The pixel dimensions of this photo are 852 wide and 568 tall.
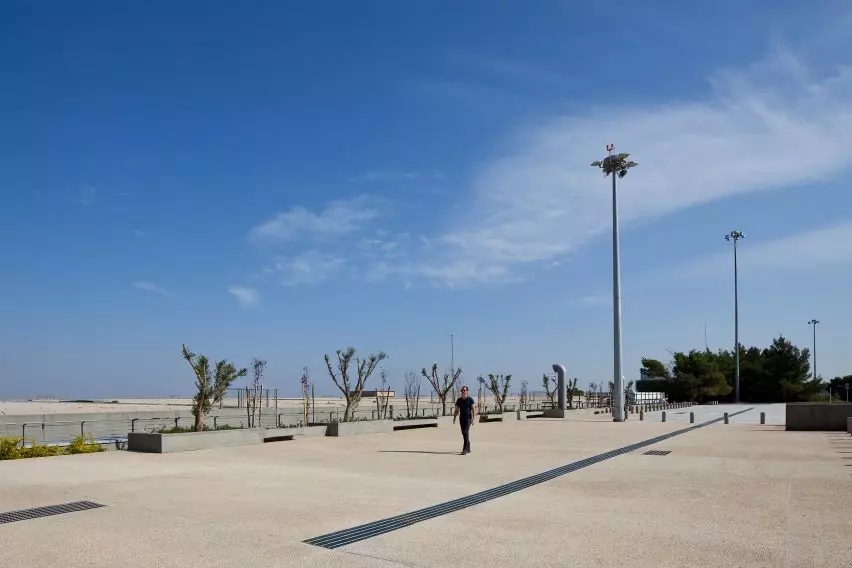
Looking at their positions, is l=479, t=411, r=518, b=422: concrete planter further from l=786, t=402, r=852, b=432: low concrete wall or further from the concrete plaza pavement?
the concrete plaza pavement

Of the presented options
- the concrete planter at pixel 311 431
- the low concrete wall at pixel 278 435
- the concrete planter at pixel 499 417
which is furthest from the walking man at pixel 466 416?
the concrete planter at pixel 499 417

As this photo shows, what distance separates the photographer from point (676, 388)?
67500mm

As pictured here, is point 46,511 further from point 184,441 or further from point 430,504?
point 184,441

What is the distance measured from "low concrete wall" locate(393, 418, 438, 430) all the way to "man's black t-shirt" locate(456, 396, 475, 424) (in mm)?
7333

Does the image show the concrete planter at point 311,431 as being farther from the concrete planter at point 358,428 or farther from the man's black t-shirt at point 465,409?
the man's black t-shirt at point 465,409

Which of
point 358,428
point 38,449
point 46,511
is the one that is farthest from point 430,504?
point 358,428

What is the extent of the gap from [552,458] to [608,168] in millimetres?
19457

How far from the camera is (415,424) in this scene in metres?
23.7

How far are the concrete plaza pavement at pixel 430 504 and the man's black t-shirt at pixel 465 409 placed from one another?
33.4 inches

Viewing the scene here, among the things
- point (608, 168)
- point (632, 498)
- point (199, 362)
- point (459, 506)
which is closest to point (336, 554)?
point (459, 506)

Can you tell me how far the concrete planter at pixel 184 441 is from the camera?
1496cm

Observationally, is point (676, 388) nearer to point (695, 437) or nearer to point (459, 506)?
point (695, 437)

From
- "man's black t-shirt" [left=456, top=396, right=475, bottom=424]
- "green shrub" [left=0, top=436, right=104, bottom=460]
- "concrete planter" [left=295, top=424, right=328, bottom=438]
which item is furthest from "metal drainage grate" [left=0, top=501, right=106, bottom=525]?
"concrete planter" [left=295, top=424, right=328, bottom=438]

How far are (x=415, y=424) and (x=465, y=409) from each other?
28.8 ft
